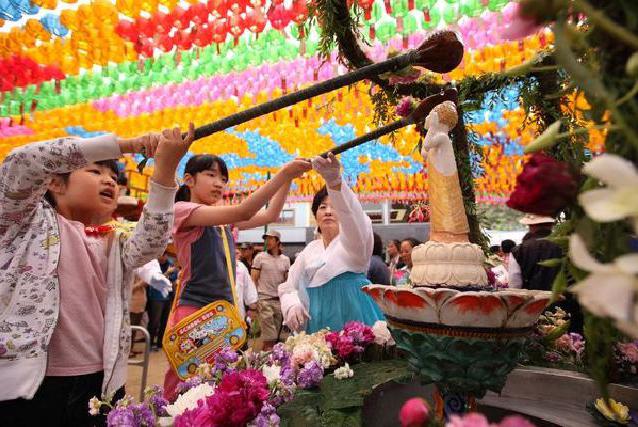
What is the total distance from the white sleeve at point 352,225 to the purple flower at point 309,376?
0.76 m

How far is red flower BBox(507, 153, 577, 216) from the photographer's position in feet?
1.44

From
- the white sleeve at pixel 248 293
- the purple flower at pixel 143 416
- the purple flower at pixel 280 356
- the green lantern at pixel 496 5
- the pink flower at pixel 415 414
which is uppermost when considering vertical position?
the green lantern at pixel 496 5

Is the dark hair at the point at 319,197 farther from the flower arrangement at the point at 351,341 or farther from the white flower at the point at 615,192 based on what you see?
the white flower at the point at 615,192

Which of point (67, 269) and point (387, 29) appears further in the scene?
point (387, 29)

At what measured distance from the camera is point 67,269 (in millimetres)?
1463

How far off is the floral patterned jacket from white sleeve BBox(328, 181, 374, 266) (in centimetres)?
69

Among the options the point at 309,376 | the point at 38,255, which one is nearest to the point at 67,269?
the point at 38,255

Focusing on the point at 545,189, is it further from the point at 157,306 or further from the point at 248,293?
the point at 157,306

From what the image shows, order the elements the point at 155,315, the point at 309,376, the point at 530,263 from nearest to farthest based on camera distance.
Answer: the point at 309,376 → the point at 530,263 → the point at 155,315

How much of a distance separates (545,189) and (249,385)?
0.79 metres

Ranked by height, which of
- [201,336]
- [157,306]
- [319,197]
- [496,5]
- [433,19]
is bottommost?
[157,306]

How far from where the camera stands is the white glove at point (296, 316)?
2.04 m

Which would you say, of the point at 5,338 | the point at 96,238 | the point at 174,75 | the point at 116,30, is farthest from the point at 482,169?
the point at 174,75

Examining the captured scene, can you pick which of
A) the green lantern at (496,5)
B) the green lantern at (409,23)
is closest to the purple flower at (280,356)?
the green lantern at (496,5)
